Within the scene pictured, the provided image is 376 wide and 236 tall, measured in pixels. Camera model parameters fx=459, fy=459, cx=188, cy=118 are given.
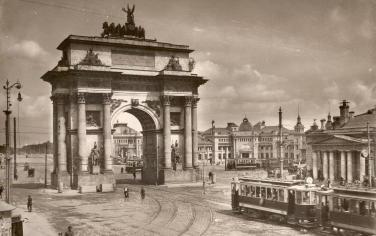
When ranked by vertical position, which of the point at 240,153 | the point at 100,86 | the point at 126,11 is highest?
the point at 126,11

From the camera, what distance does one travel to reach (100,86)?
142 feet

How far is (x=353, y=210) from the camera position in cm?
2003

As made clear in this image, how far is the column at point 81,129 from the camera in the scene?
42.5 metres

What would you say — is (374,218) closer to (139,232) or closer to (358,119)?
(139,232)

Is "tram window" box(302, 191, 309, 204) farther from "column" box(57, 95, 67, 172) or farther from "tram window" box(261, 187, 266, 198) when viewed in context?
"column" box(57, 95, 67, 172)

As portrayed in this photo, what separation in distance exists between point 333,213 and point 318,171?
29024mm

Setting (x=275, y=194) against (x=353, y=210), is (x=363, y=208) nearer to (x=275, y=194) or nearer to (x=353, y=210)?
(x=353, y=210)

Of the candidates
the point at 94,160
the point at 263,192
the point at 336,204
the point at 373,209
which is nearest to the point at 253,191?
the point at 263,192

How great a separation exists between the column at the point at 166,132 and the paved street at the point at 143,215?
237 inches

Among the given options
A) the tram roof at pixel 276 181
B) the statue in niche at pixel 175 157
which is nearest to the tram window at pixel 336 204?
the tram roof at pixel 276 181

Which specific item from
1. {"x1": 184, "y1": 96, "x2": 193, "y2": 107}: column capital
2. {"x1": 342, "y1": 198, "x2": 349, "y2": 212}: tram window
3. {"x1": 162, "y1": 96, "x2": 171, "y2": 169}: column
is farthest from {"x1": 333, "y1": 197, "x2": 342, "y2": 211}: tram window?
{"x1": 184, "y1": 96, "x2": 193, "y2": 107}: column capital

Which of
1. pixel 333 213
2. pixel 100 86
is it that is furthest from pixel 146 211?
pixel 100 86

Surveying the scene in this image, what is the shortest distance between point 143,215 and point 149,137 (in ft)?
72.5

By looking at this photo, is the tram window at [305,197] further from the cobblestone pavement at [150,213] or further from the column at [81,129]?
the column at [81,129]
